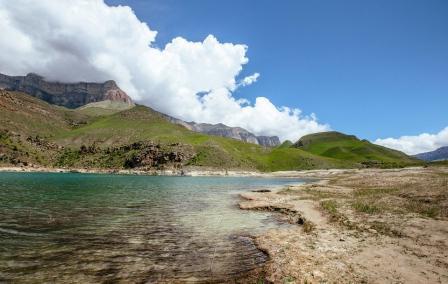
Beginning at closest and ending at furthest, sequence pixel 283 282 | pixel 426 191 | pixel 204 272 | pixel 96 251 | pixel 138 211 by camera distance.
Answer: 1. pixel 283 282
2. pixel 204 272
3. pixel 96 251
4. pixel 138 211
5. pixel 426 191

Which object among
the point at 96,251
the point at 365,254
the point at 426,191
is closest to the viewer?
the point at 365,254

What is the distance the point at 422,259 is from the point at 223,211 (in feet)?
92.8

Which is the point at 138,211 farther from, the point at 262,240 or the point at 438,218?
the point at 438,218

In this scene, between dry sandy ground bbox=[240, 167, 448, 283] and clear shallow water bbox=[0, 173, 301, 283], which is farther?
clear shallow water bbox=[0, 173, 301, 283]

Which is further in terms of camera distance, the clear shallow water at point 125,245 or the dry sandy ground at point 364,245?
the clear shallow water at point 125,245

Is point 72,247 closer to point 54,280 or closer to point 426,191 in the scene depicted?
point 54,280

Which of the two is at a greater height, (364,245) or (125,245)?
(364,245)

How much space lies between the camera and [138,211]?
1742 inches

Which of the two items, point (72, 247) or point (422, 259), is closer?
point (422, 259)

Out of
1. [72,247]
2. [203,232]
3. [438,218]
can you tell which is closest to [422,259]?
[438,218]

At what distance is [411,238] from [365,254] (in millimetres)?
5951

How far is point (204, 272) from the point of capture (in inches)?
762

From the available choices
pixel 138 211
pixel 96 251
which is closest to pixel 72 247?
pixel 96 251

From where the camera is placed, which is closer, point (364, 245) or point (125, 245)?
point (364, 245)
